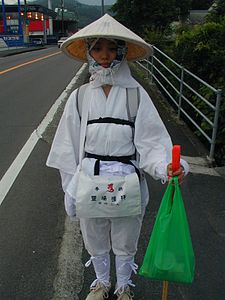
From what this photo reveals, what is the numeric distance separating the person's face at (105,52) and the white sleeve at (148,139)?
0.26 meters

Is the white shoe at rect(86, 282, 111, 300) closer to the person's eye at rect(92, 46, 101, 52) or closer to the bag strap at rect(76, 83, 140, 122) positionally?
the bag strap at rect(76, 83, 140, 122)

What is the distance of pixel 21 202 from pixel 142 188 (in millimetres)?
2034

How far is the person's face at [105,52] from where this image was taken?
217 cm

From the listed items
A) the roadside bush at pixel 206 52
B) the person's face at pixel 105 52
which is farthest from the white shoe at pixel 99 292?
the roadside bush at pixel 206 52

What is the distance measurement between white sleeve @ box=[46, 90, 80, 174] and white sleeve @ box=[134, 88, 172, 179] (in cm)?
37

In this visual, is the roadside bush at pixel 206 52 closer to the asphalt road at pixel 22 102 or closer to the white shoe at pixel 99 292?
the asphalt road at pixel 22 102

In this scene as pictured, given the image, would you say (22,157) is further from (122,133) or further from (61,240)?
(122,133)

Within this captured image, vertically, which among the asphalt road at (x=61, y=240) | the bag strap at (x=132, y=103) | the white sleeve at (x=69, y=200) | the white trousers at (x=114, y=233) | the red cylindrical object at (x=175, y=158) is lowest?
the asphalt road at (x=61, y=240)

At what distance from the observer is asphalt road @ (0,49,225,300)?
2695 millimetres

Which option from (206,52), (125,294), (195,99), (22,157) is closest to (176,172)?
(125,294)

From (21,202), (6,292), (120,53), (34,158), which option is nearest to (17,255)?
(6,292)

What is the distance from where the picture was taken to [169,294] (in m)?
2.65

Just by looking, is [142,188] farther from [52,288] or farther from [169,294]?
[52,288]

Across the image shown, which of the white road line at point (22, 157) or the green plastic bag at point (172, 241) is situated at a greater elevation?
the green plastic bag at point (172, 241)
